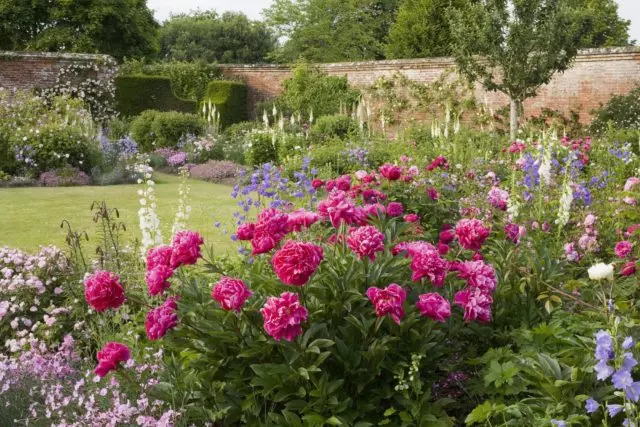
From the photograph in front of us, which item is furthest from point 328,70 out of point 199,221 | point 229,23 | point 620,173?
point 229,23

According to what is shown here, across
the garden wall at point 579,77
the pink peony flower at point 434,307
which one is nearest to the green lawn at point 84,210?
the pink peony flower at point 434,307

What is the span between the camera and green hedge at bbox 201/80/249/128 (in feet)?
65.7

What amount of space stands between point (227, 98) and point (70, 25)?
33.6ft

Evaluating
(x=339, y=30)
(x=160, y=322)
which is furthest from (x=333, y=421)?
(x=339, y=30)

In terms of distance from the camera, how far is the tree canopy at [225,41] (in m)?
41.0

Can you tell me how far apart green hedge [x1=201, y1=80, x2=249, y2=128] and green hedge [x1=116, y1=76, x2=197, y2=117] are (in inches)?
26.4

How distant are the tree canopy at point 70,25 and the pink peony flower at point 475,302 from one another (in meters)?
25.1

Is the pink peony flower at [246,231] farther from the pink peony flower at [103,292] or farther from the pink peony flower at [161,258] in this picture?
the pink peony flower at [103,292]

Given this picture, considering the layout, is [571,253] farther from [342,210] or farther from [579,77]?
[579,77]

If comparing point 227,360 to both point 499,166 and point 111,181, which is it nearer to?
point 499,166

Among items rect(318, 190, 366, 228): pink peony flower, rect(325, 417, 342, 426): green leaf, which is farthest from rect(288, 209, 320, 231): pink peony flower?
rect(325, 417, 342, 426): green leaf

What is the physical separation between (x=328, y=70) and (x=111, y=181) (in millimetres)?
9750

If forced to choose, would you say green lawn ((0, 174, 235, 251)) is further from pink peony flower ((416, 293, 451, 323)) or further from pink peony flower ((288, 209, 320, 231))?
pink peony flower ((416, 293, 451, 323))

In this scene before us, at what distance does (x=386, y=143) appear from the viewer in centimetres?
1051
